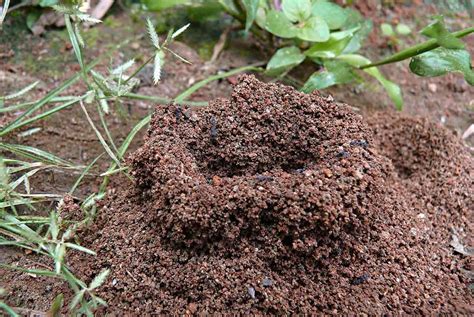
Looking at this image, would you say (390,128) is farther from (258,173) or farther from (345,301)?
(345,301)

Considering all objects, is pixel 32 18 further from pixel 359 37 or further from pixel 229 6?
pixel 359 37

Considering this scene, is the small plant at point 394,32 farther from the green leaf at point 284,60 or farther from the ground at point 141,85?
the green leaf at point 284,60

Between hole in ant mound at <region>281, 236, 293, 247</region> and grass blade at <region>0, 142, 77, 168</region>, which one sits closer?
hole in ant mound at <region>281, 236, 293, 247</region>

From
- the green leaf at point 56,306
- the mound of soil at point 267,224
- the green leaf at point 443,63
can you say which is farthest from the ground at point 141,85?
the green leaf at point 56,306

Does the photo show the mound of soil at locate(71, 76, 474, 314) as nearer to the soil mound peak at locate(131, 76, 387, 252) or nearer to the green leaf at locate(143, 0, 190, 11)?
the soil mound peak at locate(131, 76, 387, 252)

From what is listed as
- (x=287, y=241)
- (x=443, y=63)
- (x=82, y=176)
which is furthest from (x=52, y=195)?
(x=443, y=63)

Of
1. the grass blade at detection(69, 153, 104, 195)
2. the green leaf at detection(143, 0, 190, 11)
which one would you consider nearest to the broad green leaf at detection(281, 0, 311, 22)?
the green leaf at detection(143, 0, 190, 11)
